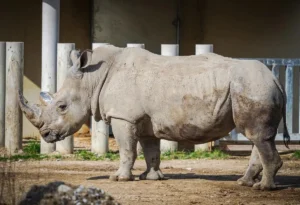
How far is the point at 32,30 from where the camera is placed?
58.1ft

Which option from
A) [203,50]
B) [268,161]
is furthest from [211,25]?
[268,161]

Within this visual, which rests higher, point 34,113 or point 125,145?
point 34,113

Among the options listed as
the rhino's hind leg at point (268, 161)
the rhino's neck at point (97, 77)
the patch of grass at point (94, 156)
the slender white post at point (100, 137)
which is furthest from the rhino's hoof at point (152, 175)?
the slender white post at point (100, 137)

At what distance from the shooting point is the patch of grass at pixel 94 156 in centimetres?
1492

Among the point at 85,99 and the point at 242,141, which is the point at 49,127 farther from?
the point at 242,141

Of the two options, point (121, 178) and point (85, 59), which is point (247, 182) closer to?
Result: point (121, 178)

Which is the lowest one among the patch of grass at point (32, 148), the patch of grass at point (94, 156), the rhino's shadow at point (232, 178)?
the rhino's shadow at point (232, 178)

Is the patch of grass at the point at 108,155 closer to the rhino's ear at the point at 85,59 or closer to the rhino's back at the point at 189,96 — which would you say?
the rhino's ear at the point at 85,59

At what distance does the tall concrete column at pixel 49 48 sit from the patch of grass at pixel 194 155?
170 cm

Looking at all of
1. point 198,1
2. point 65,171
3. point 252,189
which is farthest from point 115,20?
point 252,189

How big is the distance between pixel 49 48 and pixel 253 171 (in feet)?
15.0

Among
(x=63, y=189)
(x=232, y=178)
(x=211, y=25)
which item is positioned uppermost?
(x=211, y=25)

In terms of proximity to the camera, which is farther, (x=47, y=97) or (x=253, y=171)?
(x=47, y=97)

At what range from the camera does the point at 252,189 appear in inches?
465
